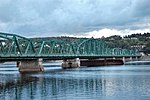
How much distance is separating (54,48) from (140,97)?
139 meters

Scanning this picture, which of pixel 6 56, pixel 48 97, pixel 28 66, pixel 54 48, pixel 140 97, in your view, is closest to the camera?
pixel 140 97

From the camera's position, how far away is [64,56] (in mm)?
176750

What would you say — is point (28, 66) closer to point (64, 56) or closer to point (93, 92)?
point (64, 56)

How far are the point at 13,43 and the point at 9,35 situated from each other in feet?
20.1

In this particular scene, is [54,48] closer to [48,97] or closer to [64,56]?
Answer: [64,56]

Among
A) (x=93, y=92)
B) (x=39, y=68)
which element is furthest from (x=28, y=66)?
(x=93, y=92)

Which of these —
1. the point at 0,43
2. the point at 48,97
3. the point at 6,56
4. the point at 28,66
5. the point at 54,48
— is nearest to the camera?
the point at 48,97

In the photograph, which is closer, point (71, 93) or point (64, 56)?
point (71, 93)

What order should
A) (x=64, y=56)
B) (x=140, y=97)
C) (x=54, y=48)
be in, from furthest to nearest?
(x=54, y=48), (x=64, y=56), (x=140, y=97)

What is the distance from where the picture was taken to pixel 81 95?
6556 centimetres

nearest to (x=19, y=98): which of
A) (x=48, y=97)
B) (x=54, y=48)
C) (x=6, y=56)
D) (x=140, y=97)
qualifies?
(x=48, y=97)

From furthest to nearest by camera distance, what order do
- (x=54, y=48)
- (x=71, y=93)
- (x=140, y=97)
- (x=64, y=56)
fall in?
(x=54, y=48)
(x=64, y=56)
(x=71, y=93)
(x=140, y=97)

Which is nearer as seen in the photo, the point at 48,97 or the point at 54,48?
the point at 48,97

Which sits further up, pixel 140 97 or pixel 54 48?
pixel 54 48
